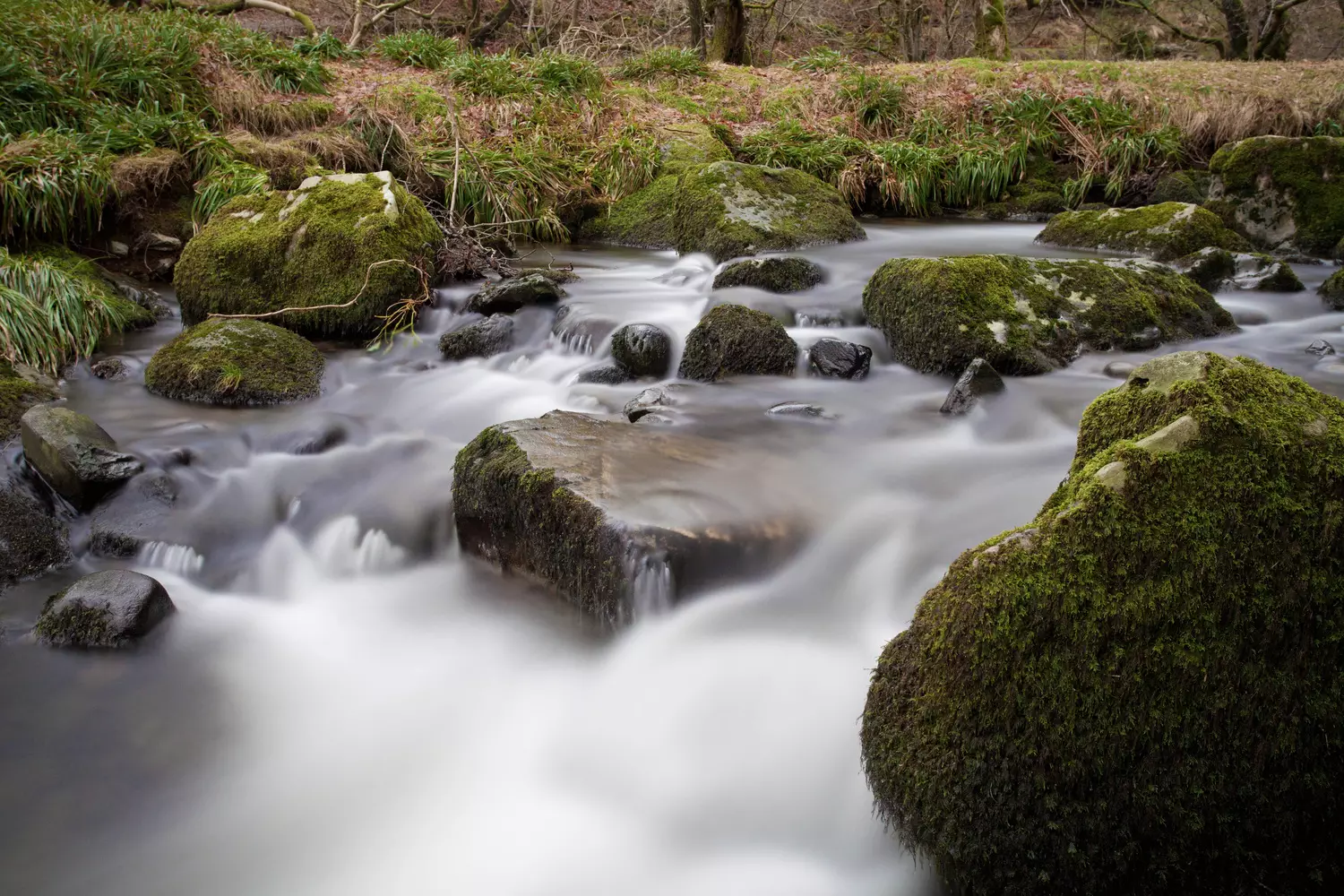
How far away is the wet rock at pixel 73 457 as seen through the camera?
3.73 meters

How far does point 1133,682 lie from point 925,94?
1071 cm

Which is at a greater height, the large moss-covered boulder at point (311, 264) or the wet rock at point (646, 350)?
the large moss-covered boulder at point (311, 264)

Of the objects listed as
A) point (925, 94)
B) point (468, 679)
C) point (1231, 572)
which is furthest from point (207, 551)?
point (925, 94)

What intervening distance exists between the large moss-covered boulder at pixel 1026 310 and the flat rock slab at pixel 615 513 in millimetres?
1694

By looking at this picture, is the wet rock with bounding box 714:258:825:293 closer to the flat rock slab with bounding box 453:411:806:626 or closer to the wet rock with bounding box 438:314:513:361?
the wet rock with bounding box 438:314:513:361

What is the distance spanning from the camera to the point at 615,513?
2.99 meters

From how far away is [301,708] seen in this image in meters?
2.92

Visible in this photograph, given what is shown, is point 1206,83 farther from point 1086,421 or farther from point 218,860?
point 218,860

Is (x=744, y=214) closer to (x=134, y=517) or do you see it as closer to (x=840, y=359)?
(x=840, y=359)

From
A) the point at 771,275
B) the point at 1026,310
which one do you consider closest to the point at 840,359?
the point at 1026,310

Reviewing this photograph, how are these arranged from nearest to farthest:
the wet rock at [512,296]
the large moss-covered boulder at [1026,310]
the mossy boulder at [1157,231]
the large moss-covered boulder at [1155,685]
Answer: the large moss-covered boulder at [1155,685]
the large moss-covered boulder at [1026,310]
the wet rock at [512,296]
the mossy boulder at [1157,231]

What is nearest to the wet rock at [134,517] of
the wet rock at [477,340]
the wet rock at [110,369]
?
the wet rock at [110,369]

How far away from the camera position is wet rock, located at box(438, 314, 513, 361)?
5730mm

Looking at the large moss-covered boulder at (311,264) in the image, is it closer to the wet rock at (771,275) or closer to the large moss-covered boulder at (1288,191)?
the wet rock at (771,275)
